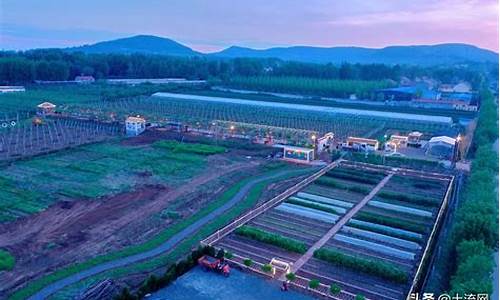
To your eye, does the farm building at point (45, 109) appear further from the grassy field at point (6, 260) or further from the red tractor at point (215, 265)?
the red tractor at point (215, 265)

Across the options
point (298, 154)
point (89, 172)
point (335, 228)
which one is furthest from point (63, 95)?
point (335, 228)

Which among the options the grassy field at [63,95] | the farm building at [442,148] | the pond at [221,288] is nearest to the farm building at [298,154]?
the farm building at [442,148]

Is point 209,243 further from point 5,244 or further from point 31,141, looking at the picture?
point 31,141

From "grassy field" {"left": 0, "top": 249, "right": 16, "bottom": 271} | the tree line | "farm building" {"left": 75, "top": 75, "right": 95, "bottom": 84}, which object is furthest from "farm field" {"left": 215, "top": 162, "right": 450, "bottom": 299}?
"farm building" {"left": 75, "top": 75, "right": 95, "bottom": 84}

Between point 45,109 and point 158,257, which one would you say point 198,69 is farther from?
point 158,257

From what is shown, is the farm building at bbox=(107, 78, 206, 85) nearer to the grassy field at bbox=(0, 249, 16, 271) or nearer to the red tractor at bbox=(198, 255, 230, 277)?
the grassy field at bbox=(0, 249, 16, 271)

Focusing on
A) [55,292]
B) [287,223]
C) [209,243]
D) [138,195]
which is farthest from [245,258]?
[138,195]
